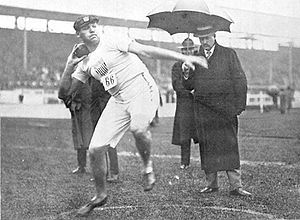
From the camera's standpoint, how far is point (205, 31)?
364 cm

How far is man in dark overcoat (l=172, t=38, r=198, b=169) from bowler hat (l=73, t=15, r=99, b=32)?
58cm

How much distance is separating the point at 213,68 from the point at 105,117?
822mm

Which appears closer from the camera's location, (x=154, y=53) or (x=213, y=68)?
(x=154, y=53)

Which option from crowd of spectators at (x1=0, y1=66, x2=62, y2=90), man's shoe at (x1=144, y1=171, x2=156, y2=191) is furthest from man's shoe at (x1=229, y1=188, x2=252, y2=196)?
crowd of spectators at (x1=0, y1=66, x2=62, y2=90)

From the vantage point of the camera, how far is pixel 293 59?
13.9 feet

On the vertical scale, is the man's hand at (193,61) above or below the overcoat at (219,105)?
above

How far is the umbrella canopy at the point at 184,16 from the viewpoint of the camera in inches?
139

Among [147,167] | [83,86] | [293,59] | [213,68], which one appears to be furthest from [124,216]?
[293,59]

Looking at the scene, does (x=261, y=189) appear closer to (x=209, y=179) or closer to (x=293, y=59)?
(x=209, y=179)

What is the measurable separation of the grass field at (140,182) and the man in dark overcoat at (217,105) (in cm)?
10

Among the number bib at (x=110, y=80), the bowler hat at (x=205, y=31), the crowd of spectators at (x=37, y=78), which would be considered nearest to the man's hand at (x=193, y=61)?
the bowler hat at (x=205, y=31)

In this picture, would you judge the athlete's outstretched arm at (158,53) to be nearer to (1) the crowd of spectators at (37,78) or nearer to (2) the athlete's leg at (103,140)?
(2) the athlete's leg at (103,140)

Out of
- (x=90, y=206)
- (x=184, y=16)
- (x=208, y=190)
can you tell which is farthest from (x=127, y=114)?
(x=208, y=190)

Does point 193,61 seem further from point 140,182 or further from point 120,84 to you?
point 140,182
